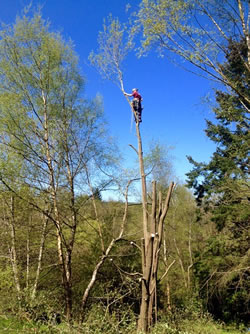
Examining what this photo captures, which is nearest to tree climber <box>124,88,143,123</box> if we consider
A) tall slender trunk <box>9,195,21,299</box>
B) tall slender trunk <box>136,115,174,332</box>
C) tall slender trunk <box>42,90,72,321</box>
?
tall slender trunk <box>136,115,174,332</box>

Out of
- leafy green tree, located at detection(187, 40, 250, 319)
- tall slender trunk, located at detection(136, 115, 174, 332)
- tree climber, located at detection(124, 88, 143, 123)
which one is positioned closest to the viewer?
tall slender trunk, located at detection(136, 115, 174, 332)

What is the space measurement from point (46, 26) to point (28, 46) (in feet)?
2.16

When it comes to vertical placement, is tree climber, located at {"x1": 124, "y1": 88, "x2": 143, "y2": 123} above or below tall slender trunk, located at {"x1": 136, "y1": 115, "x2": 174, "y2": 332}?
above

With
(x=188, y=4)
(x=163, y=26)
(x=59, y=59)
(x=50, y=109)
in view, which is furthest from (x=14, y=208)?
(x=188, y=4)

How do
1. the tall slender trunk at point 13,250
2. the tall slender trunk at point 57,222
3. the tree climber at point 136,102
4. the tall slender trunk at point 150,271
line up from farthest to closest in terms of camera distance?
the tall slender trunk at point 13,250 < the tall slender trunk at point 57,222 < the tree climber at point 136,102 < the tall slender trunk at point 150,271

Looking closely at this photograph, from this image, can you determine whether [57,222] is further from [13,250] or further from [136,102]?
[136,102]

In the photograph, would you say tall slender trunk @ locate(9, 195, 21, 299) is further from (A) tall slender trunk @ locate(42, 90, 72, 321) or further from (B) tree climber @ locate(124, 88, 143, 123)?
(B) tree climber @ locate(124, 88, 143, 123)

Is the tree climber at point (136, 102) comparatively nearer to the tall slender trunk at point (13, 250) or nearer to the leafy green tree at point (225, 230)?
the tall slender trunk at point (13, 250)

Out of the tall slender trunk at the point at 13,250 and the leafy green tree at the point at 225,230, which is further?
the leafy green tree at the point at 225,230

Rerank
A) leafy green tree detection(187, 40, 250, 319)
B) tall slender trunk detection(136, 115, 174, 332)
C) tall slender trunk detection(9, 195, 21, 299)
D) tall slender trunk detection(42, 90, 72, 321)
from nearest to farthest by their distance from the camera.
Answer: tall slender trunk detection(136, 115, 174, 332) → tall slender trunk detection(42, 90, 72, 321) → tall slender trunk detection(9, 195, 21, 299) → leafy green tree detection(187, 40, 250, 319)

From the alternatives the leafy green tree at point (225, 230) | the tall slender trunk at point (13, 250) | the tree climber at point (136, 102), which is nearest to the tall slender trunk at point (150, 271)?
the tree climber at point (136, 102)

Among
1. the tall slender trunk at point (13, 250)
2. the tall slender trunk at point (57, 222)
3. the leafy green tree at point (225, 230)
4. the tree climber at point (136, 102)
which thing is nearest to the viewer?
the tree climber at point (136, 102)

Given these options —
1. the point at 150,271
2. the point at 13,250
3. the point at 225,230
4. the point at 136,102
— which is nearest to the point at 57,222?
the point at 13,250

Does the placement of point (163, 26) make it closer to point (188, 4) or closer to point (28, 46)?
point (188, 4)
